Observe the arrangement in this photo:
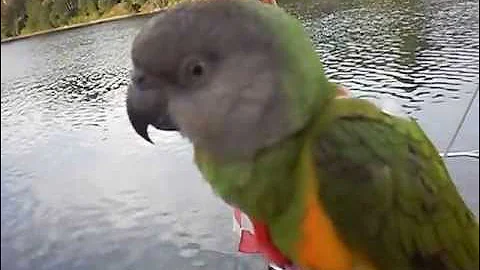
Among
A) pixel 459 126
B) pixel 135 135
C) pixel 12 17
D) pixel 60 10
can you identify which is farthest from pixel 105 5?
pixel 459 126

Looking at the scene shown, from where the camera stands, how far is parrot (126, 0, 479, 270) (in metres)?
0.61

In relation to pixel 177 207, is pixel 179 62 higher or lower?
higher

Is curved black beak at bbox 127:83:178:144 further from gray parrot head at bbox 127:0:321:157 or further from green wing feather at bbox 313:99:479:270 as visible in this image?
green wing feather at bbox 313:99:479:270

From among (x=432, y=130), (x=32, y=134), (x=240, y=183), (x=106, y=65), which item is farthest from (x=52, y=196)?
(x=432, y=130)

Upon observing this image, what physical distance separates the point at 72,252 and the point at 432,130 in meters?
0.56

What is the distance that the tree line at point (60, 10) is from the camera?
611mm

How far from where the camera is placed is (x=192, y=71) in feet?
2.04

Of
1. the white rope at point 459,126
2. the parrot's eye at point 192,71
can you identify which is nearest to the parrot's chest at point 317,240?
the parrot's eye at point 192,71

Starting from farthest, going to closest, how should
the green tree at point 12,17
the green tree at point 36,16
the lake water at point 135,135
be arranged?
the lake water at point 135,135, the green tree at point 36,16, the green tree at point 12,17

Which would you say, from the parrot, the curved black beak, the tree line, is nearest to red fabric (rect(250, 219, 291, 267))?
the parrot

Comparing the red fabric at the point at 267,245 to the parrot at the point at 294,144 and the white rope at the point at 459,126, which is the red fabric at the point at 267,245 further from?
the white rope at the point at 459,126

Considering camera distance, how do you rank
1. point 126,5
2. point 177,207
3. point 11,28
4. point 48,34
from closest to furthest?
point 11,28 → point 48,34 → point 126,5 → point 177,207

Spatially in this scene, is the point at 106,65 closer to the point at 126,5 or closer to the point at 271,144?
the point at 126,5

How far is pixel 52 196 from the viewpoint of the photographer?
86 cm
